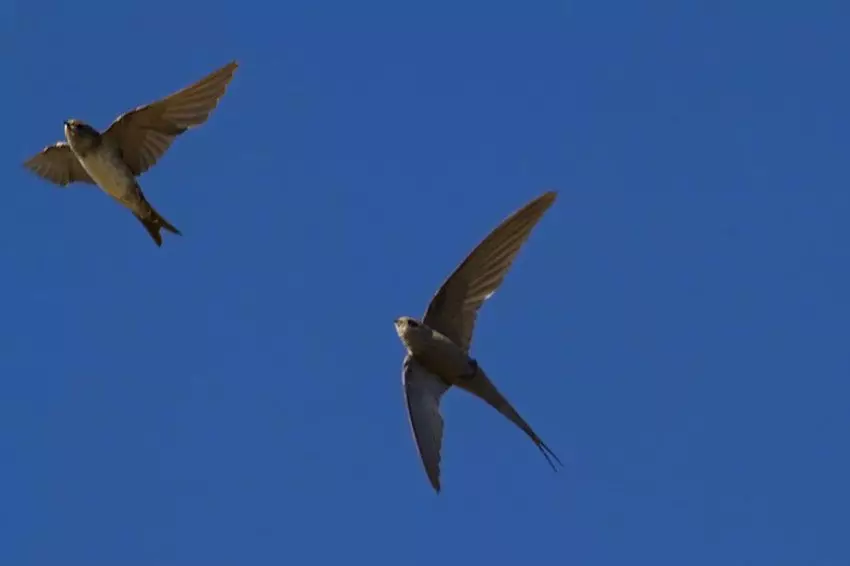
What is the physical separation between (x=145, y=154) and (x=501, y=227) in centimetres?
268

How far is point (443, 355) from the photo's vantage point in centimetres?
973

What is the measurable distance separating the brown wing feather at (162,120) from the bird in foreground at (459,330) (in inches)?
78.7

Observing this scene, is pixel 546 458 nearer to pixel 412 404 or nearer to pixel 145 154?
pixel 412 404

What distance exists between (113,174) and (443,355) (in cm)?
270

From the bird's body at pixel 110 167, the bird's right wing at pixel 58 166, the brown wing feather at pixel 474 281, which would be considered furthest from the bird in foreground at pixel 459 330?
the bird's right wing at pixel 58 166

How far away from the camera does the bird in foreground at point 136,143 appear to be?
36.2 ft

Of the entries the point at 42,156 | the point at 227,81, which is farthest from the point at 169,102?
the point at 42,156

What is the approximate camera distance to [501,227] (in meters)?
9.77

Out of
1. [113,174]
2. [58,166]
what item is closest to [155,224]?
[113,174]

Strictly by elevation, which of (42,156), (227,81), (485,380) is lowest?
(485,380)

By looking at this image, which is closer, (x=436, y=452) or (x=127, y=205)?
(x=436, y=452)

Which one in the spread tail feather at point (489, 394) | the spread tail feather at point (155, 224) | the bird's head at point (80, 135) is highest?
the bird's head at point (80, 135)

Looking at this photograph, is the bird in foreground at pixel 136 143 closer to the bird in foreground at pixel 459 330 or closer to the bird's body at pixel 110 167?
the bird's body at pixel 110 167

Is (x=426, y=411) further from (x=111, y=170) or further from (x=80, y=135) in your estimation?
(x=80, y=135)
